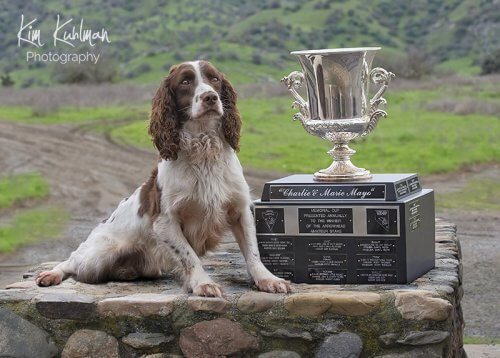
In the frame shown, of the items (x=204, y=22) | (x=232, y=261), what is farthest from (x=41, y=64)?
(x=232, y=261)

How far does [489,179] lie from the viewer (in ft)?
54.4

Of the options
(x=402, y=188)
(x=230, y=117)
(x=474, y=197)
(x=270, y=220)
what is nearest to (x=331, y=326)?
(x=270, y=220)

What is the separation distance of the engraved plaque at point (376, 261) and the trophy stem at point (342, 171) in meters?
0.52

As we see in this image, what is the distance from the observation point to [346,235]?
5.74 meters

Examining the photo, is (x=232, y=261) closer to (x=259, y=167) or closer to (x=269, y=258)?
(x=269, y=258)

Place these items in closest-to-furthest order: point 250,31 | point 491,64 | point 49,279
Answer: point 49,279, point 491,64, point 250,31

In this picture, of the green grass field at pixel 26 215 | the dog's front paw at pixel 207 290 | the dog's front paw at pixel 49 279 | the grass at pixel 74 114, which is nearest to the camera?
the dog's front paw at pixel 207 290

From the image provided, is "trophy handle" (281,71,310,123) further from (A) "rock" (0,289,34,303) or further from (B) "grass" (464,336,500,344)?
(B) "grass" (464,336,500,344)

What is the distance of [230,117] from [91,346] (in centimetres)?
161

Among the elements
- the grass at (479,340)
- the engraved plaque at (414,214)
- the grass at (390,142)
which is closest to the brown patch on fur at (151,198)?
the engraved plaque at (414,214)

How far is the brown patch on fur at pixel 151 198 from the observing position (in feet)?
19.4

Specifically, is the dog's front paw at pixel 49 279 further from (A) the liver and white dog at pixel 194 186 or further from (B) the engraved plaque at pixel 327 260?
(B) the engraved plaque at pixel 327 260

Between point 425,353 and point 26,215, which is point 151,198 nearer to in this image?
point 425,353

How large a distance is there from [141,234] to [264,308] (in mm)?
1056
